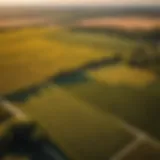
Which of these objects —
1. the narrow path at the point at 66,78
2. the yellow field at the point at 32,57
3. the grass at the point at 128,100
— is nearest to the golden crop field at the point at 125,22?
the yellow field at the point at 32,57

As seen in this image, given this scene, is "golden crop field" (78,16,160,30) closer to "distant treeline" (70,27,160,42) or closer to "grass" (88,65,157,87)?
"distant treeline" (70,27,160,42)

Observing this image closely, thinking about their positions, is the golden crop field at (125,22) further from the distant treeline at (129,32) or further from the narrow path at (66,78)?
the narrow path at (66,78)

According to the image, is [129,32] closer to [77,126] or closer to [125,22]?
[125,22]

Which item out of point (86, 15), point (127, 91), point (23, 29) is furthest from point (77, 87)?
point (86, 15)

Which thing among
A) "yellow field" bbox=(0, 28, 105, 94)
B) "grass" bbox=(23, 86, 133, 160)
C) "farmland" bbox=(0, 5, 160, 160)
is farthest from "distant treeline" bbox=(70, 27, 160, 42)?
"grass" bbox=(23, 86, 133, 160)

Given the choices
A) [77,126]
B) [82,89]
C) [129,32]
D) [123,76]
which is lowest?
[77,126]

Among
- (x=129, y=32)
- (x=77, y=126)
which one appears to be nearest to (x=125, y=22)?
(x=129, y=32)

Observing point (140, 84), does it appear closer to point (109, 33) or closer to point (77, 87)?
point (77, 87)
